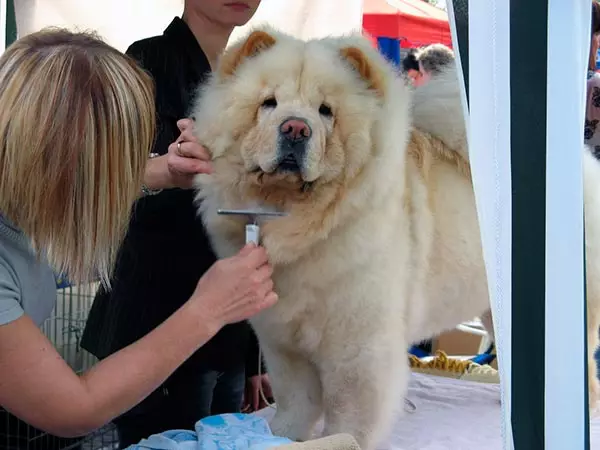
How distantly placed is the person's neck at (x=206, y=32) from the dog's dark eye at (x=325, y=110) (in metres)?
0.49

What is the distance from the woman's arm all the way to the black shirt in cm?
66

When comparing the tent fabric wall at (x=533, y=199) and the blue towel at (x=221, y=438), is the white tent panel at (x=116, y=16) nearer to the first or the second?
the blue towel at (x=221, y=438)

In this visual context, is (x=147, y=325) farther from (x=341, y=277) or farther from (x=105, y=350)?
(x=341, y=277)

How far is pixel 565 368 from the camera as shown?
0.98m

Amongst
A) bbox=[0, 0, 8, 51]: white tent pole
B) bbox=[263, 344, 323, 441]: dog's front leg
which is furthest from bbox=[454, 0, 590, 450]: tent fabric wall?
bbox=[0, 0, 8, 51]: white tent pole

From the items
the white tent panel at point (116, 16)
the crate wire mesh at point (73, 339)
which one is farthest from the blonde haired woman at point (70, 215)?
the white tent panel at point (116, 16)

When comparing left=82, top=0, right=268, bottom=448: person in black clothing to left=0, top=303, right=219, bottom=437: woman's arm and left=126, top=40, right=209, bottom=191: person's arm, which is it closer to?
left=126, top=40, right=209, bottom=191: person's arm

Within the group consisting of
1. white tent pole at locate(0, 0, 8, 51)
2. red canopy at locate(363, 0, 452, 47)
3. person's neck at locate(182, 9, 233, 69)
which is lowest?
person's neck at locate(182, 9, 233, 69)

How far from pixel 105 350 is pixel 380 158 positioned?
3.05 ft

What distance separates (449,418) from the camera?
2.03 meters

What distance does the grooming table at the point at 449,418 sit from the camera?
1.83 m

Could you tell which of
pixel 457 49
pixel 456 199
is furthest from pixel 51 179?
pixel 456 199

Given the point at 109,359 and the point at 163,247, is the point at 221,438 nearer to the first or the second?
the point at 109,359

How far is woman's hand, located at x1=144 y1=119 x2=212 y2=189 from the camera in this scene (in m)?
1.52
